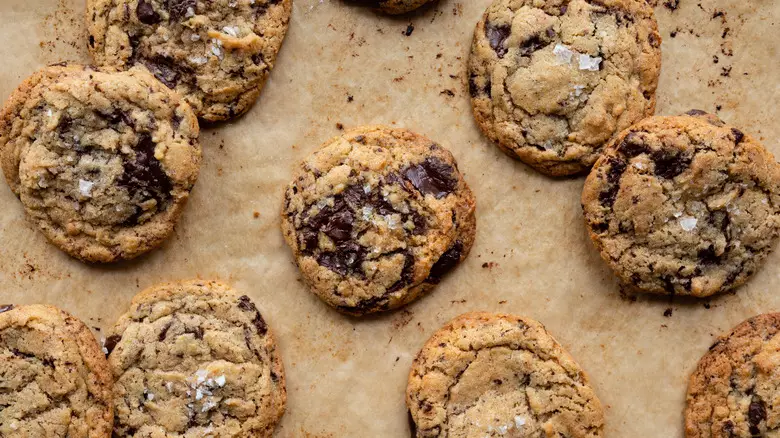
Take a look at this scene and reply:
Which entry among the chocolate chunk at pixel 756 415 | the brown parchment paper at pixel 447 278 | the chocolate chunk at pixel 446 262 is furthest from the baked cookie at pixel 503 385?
the chocolate chunk at pixel 756 415

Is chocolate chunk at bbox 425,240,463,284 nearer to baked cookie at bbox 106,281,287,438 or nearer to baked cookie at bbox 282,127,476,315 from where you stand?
baked cookie at bbox 282,127,476,315

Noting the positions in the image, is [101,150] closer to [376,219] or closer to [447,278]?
[376,219]

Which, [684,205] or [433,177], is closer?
[684,205]

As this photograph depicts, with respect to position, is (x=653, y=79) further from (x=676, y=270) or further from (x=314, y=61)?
(x=314, y=61)

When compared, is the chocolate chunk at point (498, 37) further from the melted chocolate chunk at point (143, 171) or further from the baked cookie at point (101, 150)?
the melted chocolate chunk at point (143, 171)

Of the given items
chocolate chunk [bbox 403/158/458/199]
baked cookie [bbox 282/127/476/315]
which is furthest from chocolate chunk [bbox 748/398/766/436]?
chocolate chunk [bbox 403/158/458/199]

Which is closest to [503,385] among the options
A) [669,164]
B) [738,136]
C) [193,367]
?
[669,164]
